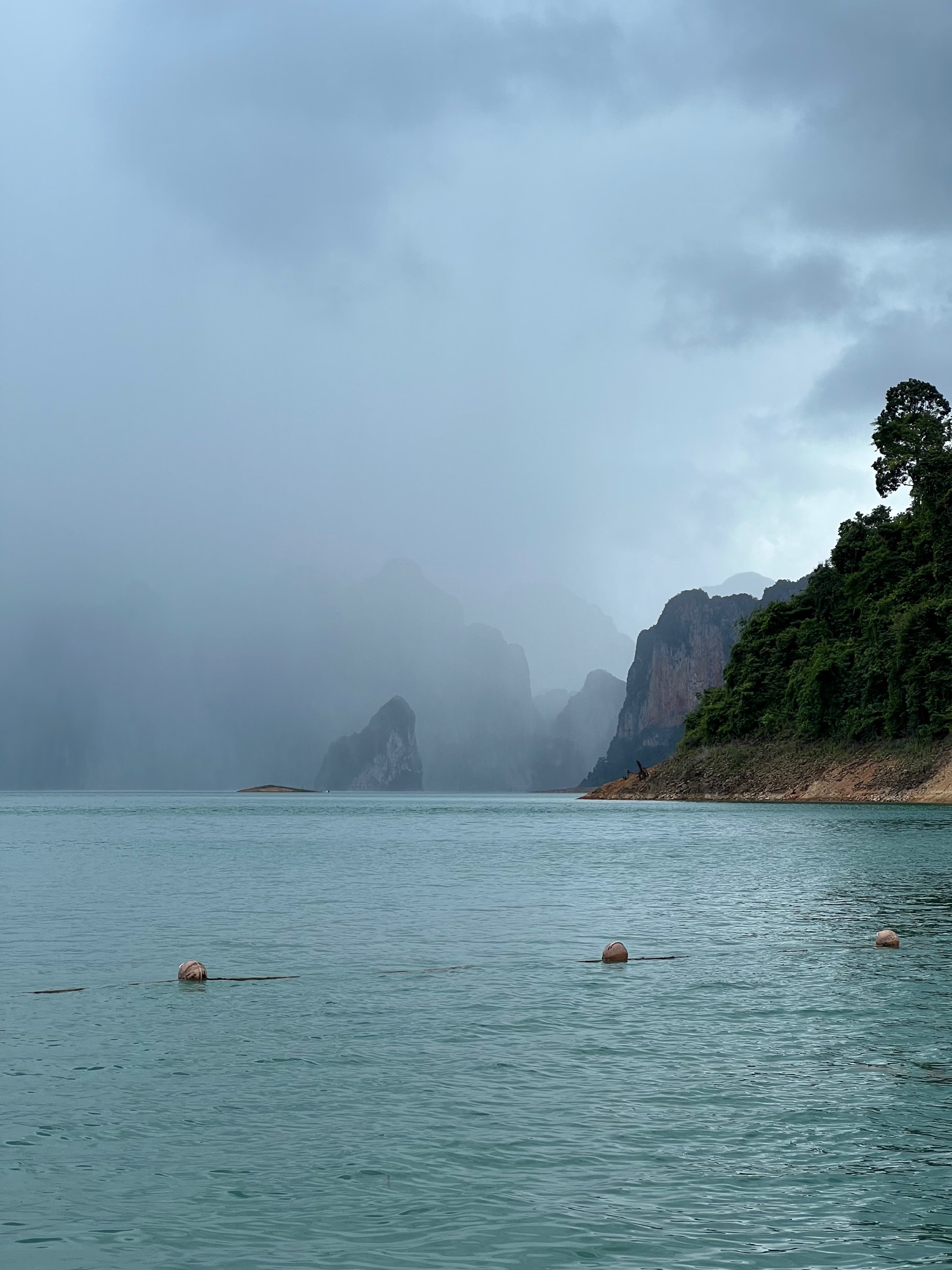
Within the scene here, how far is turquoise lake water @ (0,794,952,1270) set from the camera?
9.35 meters

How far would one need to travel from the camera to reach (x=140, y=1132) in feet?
39.7

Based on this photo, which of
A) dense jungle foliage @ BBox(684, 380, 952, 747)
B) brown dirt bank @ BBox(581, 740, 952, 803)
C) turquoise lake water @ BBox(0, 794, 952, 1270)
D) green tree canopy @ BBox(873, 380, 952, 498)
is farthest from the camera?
green tree canopy @ BBox(873, 380, 952, 498)

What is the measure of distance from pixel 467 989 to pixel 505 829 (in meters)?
73.9

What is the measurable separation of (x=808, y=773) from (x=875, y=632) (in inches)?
704

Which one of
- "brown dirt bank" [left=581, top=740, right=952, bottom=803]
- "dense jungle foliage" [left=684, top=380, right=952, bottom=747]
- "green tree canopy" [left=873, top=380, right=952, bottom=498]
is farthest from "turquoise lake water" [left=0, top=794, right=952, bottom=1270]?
"green tree canopy" [left=873, top=380, right=952, bottom=498]

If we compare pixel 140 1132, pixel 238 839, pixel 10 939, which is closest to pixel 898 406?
pixel 238 839

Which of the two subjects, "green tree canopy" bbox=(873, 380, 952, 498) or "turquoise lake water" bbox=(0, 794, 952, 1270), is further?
"green tree canopy" bbox=(873, 380, 952, 498)

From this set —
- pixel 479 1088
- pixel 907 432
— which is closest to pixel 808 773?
pixel 907 432

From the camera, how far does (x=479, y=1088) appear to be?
13617mm

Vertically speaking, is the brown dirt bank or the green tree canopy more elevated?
the green tree canopy

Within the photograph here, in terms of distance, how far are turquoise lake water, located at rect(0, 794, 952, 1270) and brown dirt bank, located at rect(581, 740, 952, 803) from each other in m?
83.3

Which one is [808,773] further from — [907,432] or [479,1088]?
[479,1088]

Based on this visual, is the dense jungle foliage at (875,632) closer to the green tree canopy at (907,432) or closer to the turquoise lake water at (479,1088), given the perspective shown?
the green tree canopy at (907,432)

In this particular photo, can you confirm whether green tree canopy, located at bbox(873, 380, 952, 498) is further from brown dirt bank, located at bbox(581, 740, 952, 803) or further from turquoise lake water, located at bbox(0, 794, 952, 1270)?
turquoise lake water, located at bbox(0, 794, 952, 1270)
